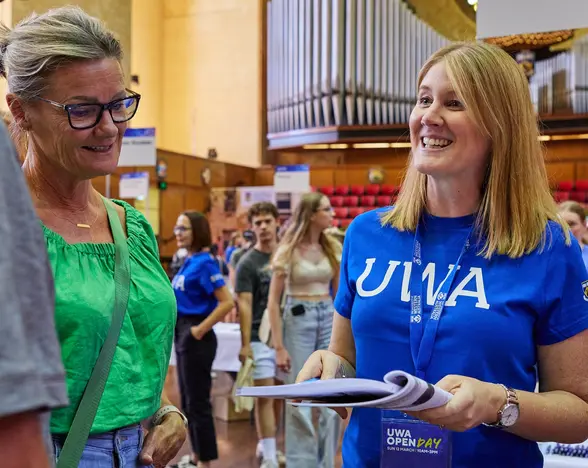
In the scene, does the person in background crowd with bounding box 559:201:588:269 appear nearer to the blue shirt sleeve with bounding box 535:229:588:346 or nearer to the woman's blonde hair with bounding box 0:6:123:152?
the blue shirt sleeve with bounding box 535:229:588:346

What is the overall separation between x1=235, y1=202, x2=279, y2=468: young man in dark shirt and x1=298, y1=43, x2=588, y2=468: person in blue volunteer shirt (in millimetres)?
3419

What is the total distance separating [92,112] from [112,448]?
26.7 inches

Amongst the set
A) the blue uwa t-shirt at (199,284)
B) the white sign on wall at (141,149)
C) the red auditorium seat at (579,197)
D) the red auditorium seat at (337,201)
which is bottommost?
the blue uwa t-shirt at (199,284)

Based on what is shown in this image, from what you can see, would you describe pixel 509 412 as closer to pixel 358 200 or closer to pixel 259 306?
pixel 259 306

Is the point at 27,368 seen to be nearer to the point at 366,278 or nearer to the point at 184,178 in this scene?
the point at 366,278

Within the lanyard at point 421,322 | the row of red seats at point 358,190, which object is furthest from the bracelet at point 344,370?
the row of red seats at point 358,190

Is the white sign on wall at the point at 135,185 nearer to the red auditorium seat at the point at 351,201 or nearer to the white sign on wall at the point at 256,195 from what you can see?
the white sign on wall at the point at 256,195

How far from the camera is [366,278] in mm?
1598

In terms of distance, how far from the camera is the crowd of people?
56.7 inches

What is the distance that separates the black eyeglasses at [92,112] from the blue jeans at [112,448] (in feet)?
2.01

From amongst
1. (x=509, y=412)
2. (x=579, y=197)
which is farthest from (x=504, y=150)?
(x=579, y=197)

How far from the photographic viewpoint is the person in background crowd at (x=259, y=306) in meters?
4.94

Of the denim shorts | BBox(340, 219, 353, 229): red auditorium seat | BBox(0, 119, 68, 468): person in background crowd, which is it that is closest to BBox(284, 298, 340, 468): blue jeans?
the denim shorts

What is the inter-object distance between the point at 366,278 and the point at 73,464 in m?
0.69
